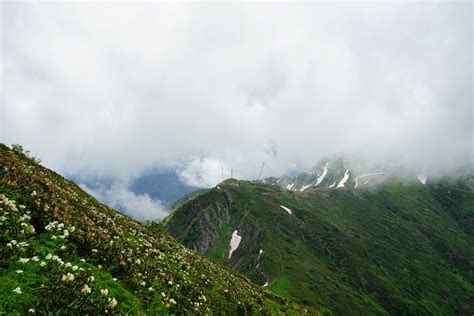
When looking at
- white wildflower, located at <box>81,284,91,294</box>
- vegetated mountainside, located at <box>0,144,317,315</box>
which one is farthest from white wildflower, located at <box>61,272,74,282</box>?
white wildflower, located at <box>81,284,91,294</box>

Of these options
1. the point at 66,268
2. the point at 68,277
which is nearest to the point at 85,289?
the point at 68,277

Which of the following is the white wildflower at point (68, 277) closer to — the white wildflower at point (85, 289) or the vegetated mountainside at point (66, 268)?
the vegetated mountainside at point (66, 268)

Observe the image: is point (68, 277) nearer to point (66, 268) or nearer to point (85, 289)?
point (85, 289)

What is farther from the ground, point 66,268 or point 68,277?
point 66,268

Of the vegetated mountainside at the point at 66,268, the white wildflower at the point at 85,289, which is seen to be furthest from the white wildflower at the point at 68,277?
the white wildflower at the point at 85,289

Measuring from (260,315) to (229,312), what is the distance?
14.7 ft

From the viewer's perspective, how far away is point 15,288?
28.0 feet

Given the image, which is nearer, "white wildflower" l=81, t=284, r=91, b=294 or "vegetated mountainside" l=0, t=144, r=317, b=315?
"vegetated mountainside" l=0, t=144, r=317, b=315

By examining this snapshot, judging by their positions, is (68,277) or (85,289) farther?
(68,277)

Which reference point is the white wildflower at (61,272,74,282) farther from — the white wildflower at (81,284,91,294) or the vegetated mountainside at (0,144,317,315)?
the white wildflower at (81,284,91,294)

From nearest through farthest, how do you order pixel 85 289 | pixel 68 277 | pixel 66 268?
pixel 85 289
pixel 68 277
pixel 66 268

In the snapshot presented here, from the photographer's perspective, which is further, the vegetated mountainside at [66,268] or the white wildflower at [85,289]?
the white wildflower at [85,289]

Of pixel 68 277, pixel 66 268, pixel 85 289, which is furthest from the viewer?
pixel 66 268

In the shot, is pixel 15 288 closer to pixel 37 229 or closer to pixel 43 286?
pixel 43 286
